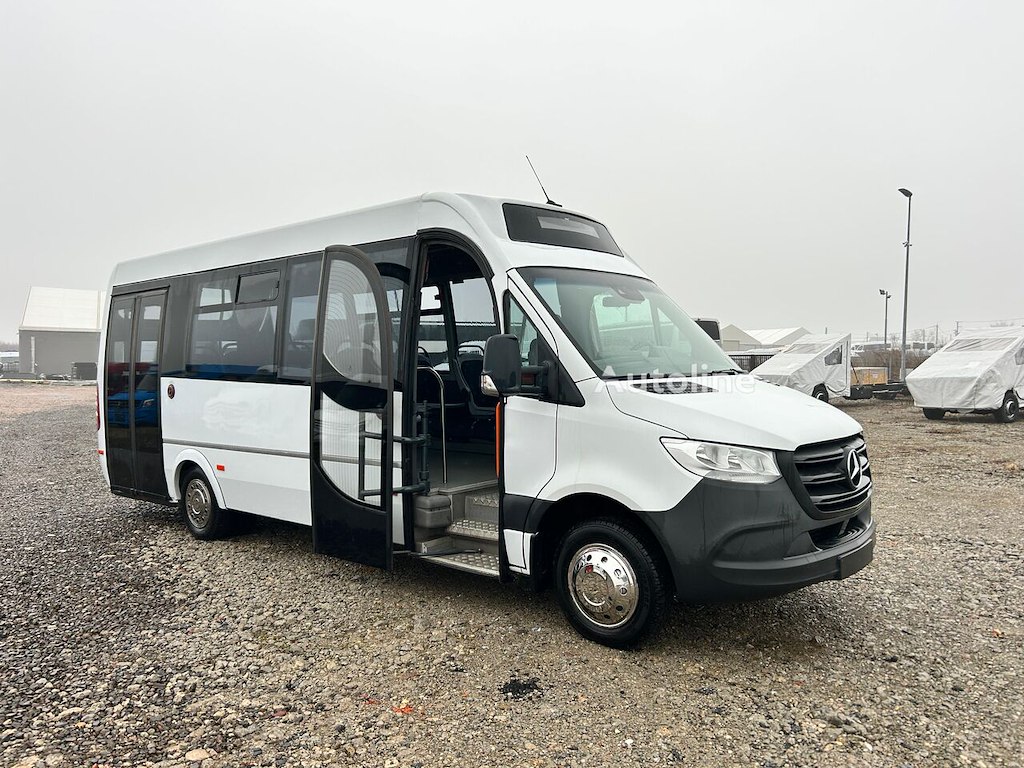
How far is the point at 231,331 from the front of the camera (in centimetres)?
680

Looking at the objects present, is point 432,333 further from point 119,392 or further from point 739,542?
point 119,392

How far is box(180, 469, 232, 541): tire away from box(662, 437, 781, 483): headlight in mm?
4987

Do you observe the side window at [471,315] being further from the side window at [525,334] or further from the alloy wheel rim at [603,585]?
the alloy wheel rim at [603,585]

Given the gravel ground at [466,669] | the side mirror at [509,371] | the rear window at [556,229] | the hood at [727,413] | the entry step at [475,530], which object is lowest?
the gravel ground at [466,669]

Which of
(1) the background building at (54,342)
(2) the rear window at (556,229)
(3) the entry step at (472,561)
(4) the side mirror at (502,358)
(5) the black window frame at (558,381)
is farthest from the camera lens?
(1) the background building at (54,342)

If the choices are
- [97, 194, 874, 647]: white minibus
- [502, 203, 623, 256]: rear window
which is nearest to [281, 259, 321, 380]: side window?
[97, 194, 874, 647]: white minibus

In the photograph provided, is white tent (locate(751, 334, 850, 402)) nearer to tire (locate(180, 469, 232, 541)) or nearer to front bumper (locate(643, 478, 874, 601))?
tire (locate(180, 469, 232, 541))

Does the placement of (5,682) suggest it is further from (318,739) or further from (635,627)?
(635,627)

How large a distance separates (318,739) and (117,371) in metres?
6.16

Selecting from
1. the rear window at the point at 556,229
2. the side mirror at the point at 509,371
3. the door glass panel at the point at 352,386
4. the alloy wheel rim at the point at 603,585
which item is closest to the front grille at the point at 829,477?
the alloy wheel rim at the point at 603,585

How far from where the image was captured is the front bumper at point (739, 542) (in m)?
3.88

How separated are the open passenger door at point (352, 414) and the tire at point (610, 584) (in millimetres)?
1386

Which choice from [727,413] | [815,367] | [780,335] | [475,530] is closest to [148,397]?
[475,530]

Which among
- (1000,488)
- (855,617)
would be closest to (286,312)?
(855,617)
